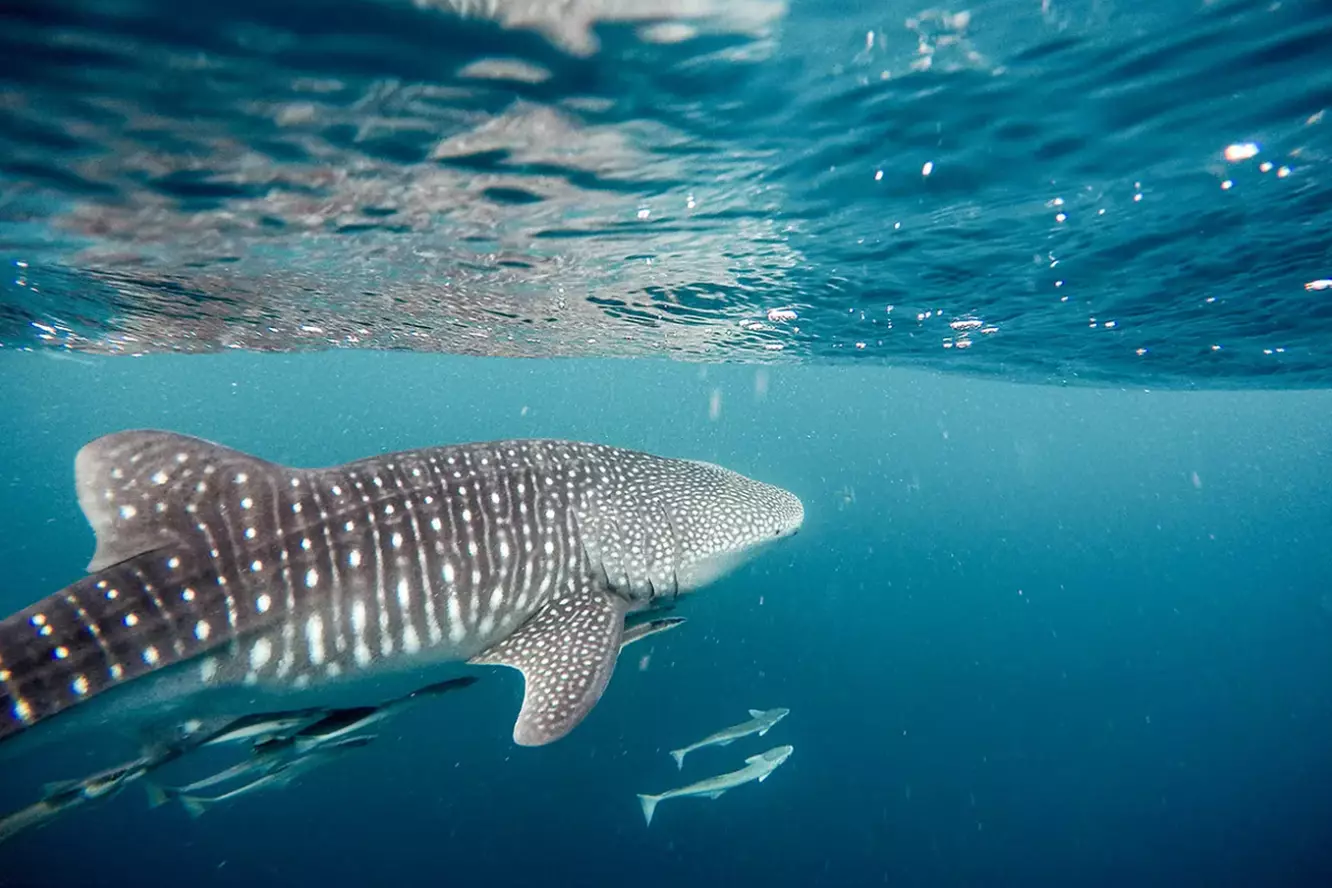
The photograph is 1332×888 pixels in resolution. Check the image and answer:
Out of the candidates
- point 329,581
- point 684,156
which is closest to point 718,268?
point 684,156

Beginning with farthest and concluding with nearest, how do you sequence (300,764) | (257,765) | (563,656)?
(300,764), (257,765), (563,656)

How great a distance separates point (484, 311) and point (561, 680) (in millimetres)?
14308

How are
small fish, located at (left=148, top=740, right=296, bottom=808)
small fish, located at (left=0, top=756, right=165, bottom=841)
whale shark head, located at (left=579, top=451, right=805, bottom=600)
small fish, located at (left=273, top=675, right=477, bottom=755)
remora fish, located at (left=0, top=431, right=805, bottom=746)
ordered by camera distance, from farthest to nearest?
whale shark head, located at (left=579, top=451, right=805, bottom=600), small fish, located at (left=148, top=740, right=296, bottom=808), small fish, located at (left=273, top=675, right=477, bottom=755), remora fish, located at (left=0, top=431, right=805, bottom=746), small fish, located at (left=0, top=756, right=165, bottom=841)

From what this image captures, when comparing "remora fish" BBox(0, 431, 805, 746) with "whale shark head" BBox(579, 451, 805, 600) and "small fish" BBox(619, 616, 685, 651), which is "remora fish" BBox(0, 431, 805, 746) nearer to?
"whale shark head" BBox(579, 451, 805, 600)

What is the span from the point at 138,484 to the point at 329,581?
144cm

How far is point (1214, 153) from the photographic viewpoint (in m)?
7.31

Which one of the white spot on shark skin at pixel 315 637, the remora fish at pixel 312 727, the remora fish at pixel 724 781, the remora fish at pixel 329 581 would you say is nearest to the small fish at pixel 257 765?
the remora fish at pixel 312 727

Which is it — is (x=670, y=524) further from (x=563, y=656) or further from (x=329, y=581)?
(x=329, y=581)

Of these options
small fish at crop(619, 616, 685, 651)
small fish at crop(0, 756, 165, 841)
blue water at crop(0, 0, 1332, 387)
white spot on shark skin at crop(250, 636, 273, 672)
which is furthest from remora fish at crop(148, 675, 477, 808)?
blue water at crop(0, 0, 1332, 387)

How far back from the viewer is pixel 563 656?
18.0 ft

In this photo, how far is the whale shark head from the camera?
6.49 m

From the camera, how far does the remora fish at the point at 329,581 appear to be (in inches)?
165

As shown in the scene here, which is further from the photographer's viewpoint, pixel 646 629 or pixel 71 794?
pixel 646 629

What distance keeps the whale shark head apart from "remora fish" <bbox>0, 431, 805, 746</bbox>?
0.03 metres
